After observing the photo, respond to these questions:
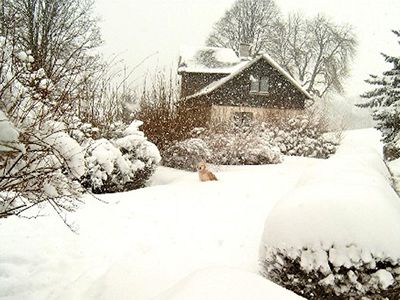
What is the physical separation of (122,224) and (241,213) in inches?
82.0

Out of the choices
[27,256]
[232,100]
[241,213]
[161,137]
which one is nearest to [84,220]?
[27,256]

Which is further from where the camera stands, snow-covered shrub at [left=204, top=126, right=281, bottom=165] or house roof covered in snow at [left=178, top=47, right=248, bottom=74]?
house roof covered in snow at [left=178, top=47, right=248, bottom=74]

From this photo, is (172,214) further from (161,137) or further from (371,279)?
(161,137)

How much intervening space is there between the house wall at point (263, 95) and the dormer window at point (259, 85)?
237 millimetres

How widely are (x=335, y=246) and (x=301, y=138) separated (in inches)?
607

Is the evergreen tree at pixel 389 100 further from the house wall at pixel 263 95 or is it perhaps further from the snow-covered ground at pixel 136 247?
the house wall at pixel 263 95

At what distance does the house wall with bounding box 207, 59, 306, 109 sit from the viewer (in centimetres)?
2705

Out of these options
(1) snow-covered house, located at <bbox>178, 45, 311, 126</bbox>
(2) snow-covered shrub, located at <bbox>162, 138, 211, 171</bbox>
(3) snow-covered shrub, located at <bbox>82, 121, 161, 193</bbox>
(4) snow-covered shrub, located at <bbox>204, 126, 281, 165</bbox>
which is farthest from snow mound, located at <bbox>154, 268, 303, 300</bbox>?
(1) snow-covered house, located at <bbox>178, 45, 311, 126</bbox>

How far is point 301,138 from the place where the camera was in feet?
57.4

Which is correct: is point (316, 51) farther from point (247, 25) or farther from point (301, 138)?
point (301, 138)

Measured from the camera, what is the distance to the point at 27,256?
13.5 ft

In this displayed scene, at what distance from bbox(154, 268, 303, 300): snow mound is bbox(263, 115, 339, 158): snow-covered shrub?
15779 mm

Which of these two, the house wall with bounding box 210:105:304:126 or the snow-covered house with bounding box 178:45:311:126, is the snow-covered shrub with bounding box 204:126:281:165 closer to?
the house wall with bounding box 210:105:304:126

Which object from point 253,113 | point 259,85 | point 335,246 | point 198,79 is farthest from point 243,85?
point 335,246
